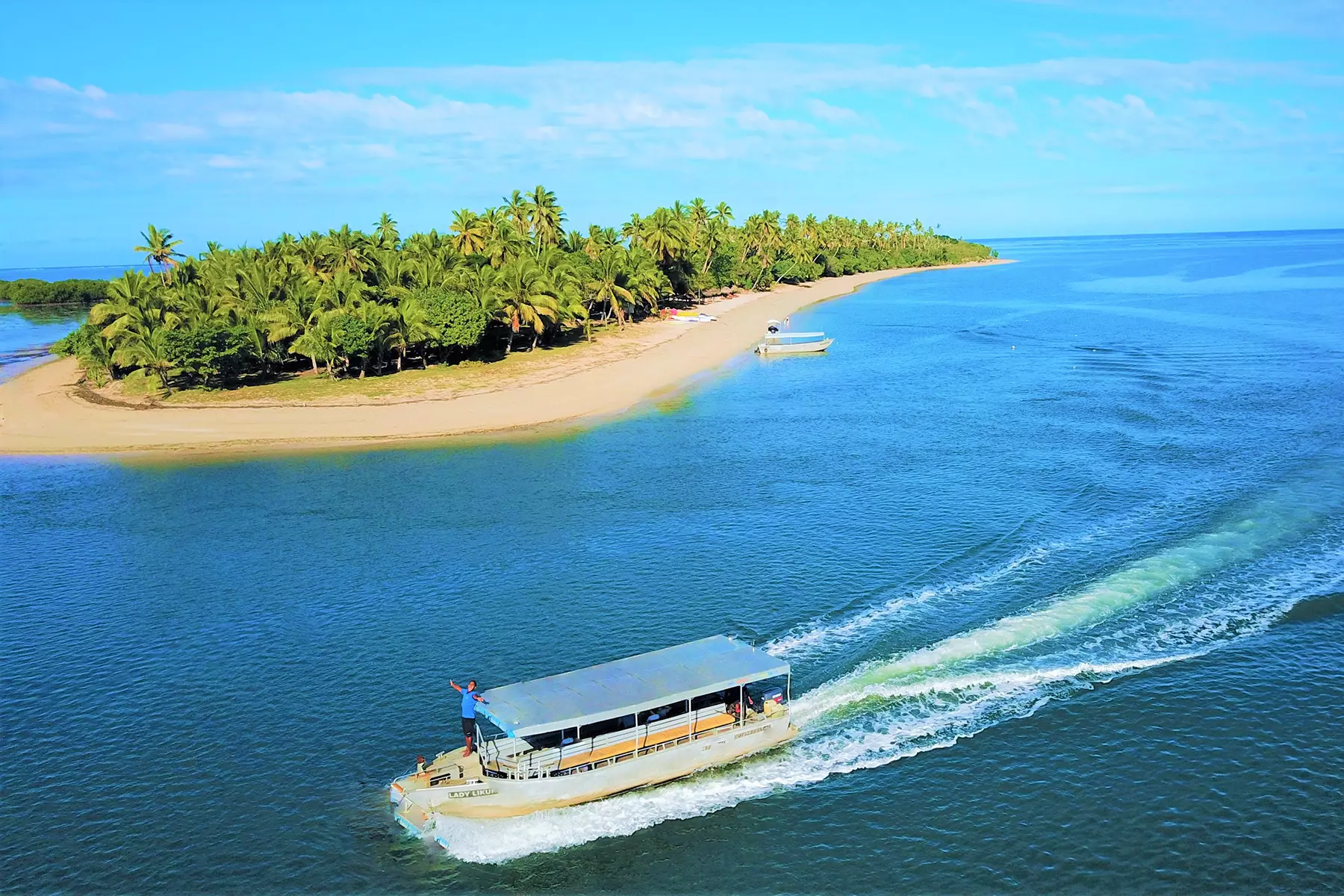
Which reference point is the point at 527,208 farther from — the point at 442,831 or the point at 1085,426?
the point at 442,831

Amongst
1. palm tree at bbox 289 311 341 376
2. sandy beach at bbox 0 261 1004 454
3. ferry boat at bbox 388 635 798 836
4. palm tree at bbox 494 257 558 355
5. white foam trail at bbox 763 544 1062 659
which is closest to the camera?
ferry boat at bbox 388 635 798 836

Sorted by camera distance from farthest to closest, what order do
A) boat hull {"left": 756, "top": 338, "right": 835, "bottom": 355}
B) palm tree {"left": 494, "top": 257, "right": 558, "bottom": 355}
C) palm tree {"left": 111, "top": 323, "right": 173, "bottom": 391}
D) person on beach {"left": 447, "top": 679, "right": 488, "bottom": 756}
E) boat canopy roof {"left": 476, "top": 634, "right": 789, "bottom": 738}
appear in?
1. boat hull {"left": 756, "top": 338, "right": 835, "bottom": 355}
2. palm tree {"left": 494, "top": 257, "right": 558, "bottom": 355}
3. palm tree {"left": 111, "top": 323, "right": 173, "bottom": 391}
4. person on beach {"left": 447, "top": 679, "right": 488, "bottom": 756}
5. boat canopy roof {"left": 476, "top": 634, "right": 789, "bottom": 738}

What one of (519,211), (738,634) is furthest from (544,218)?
(738,634)

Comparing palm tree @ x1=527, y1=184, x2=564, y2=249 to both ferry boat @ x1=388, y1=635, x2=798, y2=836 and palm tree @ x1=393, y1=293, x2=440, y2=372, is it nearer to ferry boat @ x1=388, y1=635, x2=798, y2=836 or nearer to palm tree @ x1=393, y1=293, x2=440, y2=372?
palm tree @ x1=393, y1=293, x2=440, y2=372

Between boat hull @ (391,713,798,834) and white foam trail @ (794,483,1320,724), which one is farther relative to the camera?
white foam trail @ (794,483,1320,724)

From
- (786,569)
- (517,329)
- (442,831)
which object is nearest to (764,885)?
(442,831)

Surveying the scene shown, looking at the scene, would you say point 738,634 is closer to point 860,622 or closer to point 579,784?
point 860,622

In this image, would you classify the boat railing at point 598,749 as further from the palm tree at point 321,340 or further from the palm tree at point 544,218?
the palm tree at point 544,218

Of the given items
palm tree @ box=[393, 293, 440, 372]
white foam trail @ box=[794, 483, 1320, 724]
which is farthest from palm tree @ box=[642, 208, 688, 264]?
white foam trail @ box=[794, 483, 1320, 724]
